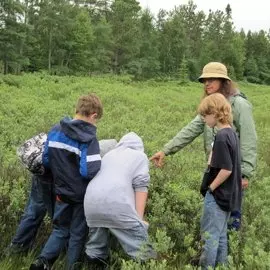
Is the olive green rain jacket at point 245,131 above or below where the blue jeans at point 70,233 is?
above

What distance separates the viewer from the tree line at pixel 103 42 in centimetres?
3722

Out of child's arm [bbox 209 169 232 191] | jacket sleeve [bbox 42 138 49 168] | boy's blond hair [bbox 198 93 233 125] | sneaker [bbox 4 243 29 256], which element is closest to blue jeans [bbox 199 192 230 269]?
child's arm [bbox 209 169 232 191]

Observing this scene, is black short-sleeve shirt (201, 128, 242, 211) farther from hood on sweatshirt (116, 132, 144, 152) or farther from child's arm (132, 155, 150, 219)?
hood on sweatshirt (116, 132, 144, 152)

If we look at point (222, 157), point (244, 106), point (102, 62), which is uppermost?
point (244, 106)

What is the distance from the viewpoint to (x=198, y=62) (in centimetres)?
6112

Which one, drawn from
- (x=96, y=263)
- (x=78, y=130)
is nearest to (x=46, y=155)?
(x=78, y=130)

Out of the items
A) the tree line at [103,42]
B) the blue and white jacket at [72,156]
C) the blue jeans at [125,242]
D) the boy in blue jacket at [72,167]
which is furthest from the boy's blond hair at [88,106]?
the tree line at [103,42]

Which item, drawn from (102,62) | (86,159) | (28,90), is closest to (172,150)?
(86,159)

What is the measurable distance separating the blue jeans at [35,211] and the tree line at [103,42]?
1138 inches

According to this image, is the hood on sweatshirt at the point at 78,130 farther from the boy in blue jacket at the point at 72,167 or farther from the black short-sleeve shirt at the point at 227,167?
the black short-sleeve shirt at the point at 227,167

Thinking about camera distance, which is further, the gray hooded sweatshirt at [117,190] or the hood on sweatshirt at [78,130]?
the hood on sweatshirt at [78,130]

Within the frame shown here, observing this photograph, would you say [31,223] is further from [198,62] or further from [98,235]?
[198,62]

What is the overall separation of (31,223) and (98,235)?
767 mm

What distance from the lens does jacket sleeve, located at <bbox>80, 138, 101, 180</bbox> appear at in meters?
3.72
